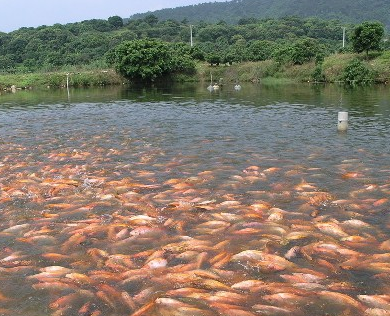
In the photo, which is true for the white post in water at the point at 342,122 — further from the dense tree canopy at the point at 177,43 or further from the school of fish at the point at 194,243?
the dense tree canopy at the point at 177,43

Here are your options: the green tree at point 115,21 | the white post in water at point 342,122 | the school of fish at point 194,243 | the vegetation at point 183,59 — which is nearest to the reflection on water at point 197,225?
the school of fish at point 194,243

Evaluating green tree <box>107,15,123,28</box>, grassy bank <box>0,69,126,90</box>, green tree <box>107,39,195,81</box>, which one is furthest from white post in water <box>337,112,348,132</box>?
green tree <box>107,15,123,28</box>

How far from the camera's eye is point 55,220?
8.82 meters

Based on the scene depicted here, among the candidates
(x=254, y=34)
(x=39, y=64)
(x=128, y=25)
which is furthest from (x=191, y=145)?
(x=128, y=25)

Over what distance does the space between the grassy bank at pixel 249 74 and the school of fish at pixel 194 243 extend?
41.3 meters

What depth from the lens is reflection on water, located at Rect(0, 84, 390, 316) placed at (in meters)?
6.04

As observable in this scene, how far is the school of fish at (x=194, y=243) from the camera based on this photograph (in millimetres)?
5938

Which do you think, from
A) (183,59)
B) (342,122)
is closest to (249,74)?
(183,59)

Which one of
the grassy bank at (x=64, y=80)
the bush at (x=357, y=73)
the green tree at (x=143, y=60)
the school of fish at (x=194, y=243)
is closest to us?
the school of fish at (x=194, y=243)

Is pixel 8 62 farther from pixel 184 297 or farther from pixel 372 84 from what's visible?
pixel 184 297

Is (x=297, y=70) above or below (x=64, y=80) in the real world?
above

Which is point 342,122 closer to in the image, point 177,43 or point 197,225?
point 197,225

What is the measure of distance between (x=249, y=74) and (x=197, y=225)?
5277 cm

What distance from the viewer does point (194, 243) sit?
7.54 meters
